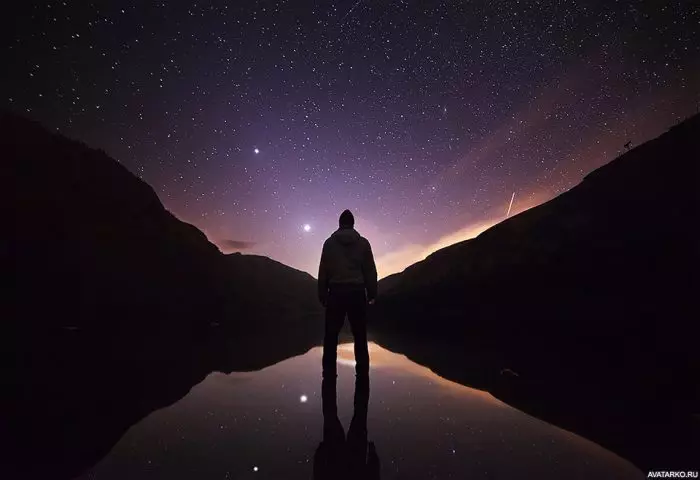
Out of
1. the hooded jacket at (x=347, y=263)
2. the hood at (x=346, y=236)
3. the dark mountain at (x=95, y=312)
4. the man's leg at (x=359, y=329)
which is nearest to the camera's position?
the dark mountain at (x=95, y=312)

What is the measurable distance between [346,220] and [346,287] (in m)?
1.23

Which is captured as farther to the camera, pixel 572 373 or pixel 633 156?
pixel 633 156

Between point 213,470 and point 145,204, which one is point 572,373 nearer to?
point 213,470

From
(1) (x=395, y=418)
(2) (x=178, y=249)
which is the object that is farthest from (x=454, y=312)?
(2) (x=178, y=249)

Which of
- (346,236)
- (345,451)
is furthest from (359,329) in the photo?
(345,451)

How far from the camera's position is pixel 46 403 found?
396 centimetres

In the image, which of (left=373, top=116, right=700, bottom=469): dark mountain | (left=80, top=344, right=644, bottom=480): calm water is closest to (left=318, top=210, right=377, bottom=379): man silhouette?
(left=80, top=344, right=644, bottom=480): calm water

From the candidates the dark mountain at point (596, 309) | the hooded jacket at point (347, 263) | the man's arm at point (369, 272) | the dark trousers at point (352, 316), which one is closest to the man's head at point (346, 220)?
the hooded jacket at point (347, 263)

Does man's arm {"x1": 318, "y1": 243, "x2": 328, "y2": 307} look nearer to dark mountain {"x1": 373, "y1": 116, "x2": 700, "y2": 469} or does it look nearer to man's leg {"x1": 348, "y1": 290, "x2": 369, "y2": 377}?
man's leg {"x1": 348, "y1": 290, "x2": 369, "y2": 377}

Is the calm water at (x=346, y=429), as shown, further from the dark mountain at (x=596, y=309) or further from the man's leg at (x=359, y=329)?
the dark mountain at (x=596, y=309)

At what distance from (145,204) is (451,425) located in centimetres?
7671

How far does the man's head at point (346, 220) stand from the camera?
568cm

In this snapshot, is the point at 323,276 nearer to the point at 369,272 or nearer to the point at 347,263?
the point at 347,263

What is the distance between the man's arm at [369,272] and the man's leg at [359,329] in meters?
0.29
